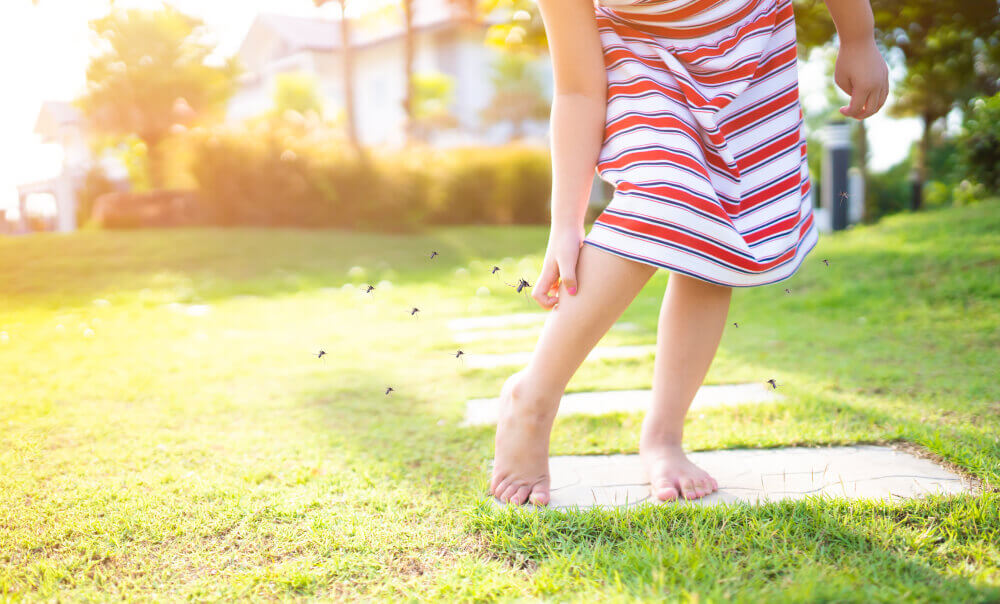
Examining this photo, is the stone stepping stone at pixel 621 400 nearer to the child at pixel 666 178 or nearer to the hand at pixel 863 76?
the child at pixel 666 178

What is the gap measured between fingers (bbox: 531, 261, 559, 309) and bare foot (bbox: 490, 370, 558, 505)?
162 mm

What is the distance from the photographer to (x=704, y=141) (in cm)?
121

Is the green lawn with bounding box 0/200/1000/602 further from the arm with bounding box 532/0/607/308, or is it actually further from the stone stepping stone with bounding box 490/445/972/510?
the arm with bounding box 532/0/607/308

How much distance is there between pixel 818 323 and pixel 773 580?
2470 millimetres

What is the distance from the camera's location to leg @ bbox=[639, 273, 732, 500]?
131 cm

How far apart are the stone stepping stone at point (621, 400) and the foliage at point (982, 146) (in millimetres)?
4887

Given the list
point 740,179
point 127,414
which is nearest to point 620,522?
point 740,179

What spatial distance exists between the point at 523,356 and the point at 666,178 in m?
1.69

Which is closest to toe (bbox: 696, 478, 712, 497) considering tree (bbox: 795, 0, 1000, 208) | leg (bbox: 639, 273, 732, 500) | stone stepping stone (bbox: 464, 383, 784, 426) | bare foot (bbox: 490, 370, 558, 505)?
leg (bbox: 639, 273, 732, 500)

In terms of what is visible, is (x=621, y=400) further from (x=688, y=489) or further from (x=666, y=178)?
(x=666, y=178)

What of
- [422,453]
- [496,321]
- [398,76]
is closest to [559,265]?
[422,453]

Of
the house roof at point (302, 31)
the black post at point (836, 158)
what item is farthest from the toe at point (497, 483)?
the house roof at point (302, 31)

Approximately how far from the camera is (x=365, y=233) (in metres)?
8.38

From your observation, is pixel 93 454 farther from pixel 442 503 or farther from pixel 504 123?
pixel 504 123
